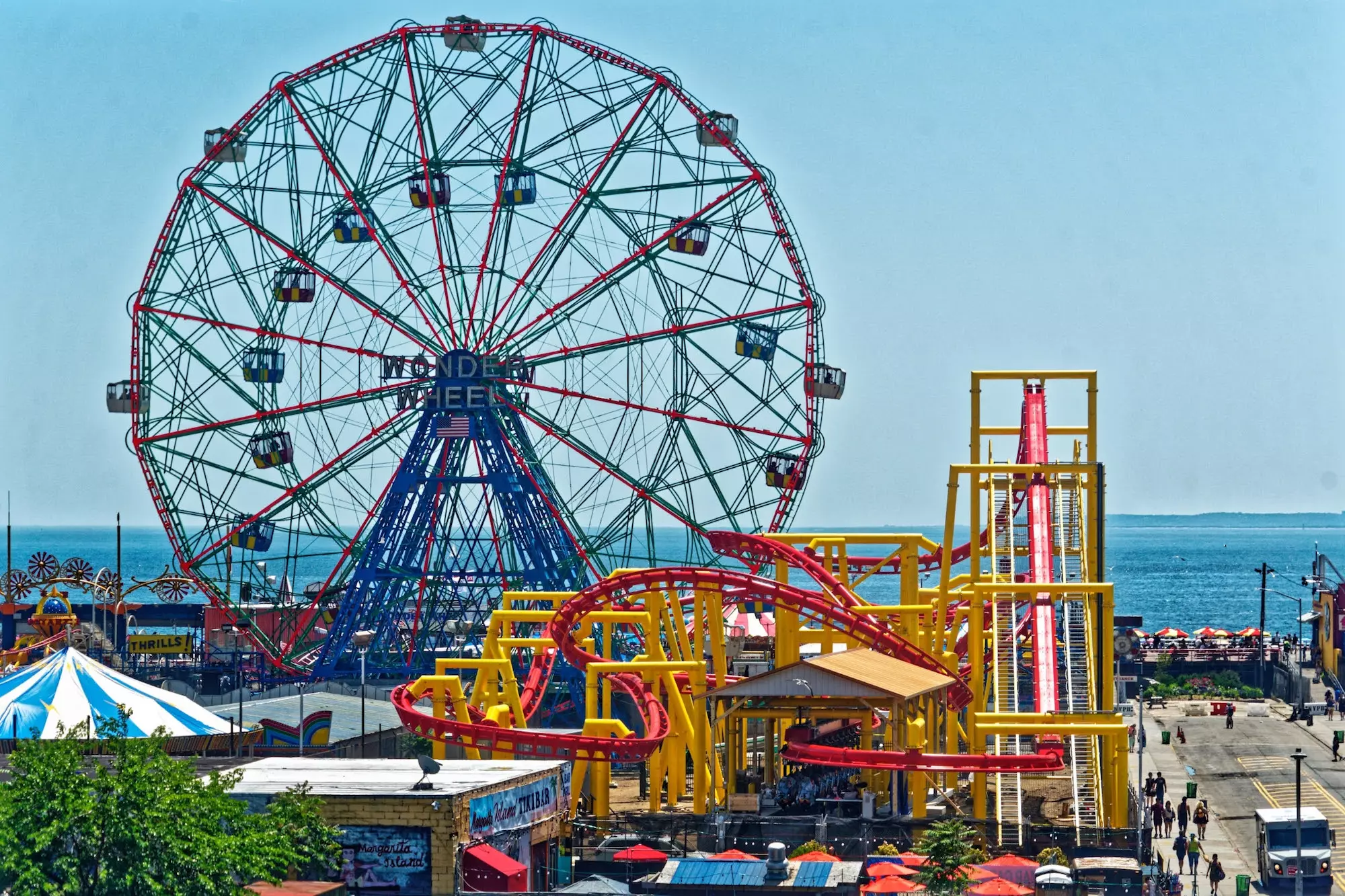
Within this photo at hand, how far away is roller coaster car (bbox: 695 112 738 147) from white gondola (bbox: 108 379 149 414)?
19.9 meters

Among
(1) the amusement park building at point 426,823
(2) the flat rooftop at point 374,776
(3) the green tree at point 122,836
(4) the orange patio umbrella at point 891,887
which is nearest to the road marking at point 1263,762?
(4) the orange patio umbrella at point 891,887

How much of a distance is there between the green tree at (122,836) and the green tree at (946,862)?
11.6 metres

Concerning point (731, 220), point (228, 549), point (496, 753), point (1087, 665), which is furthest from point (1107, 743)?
point (228, 549)

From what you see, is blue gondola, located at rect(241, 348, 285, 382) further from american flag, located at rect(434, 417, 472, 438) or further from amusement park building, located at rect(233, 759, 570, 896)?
amusement park building, located at rect(233, 759, 570, 896)

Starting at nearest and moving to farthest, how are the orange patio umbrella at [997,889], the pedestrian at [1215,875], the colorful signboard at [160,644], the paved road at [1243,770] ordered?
the orange patio umbrella at [997,889], the pedestrian at [1215,875], the paved road at [1243,770], the colorful signboard at [160,644]

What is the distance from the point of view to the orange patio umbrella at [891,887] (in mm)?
41344

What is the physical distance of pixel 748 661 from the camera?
274 feet

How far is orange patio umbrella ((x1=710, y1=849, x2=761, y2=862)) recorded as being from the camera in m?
43.9

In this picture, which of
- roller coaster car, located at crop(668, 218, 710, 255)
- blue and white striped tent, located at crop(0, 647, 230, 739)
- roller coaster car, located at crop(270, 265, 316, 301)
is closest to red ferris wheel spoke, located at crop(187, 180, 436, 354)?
roller coaster car, located at crop(270, 265, 316, 301)

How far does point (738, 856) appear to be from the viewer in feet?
148

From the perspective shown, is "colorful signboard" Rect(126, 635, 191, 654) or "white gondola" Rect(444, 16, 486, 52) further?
"colorful signboard" Rect(126, 635, 191, 654)

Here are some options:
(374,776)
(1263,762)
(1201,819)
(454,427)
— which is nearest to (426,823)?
(374,776)

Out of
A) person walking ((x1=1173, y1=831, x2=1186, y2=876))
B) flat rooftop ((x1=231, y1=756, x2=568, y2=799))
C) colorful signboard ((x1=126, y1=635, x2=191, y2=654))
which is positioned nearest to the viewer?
flat rooftop ((x1=231, y1=756, x2=568, y2=799))

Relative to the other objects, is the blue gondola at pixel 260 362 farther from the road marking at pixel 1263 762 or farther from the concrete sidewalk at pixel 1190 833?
the road marking at pixel 1263 762
